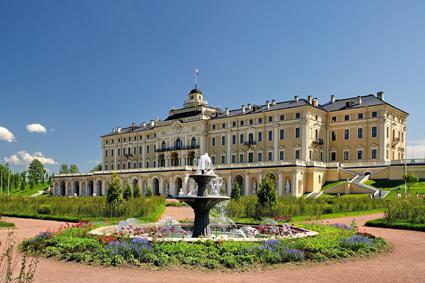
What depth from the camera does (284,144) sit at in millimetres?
56719

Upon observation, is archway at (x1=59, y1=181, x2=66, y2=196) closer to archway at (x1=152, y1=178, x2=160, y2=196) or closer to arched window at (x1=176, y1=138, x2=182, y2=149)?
archway at (x1=152, y1=178, x2=160, y2=196)

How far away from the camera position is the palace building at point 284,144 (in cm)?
5084

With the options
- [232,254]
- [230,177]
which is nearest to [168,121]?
[230,177]

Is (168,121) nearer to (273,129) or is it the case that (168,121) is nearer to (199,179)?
(273,129)

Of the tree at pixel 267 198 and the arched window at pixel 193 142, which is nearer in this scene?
the tree at pixel 267 198

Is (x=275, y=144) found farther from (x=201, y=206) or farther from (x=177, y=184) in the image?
(x=201, y=206)

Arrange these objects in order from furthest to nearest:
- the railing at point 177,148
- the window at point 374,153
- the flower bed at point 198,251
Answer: the railing at point 177,148 < the window at point 374,153 < the flower bed at point 198,251

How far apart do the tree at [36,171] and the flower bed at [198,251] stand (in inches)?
4311

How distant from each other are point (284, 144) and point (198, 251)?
46.4m

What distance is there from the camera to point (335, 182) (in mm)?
51344

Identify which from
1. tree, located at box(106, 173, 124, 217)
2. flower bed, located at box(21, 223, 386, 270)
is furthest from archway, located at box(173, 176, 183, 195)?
flower bed, located at box(21, 223, 386, 270)

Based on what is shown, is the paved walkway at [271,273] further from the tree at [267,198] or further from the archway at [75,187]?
the archway at [75,187]

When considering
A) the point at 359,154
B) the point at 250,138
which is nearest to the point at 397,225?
the point at 359,154

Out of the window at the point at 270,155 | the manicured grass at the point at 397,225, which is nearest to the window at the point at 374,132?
the window at the point at 270,155
